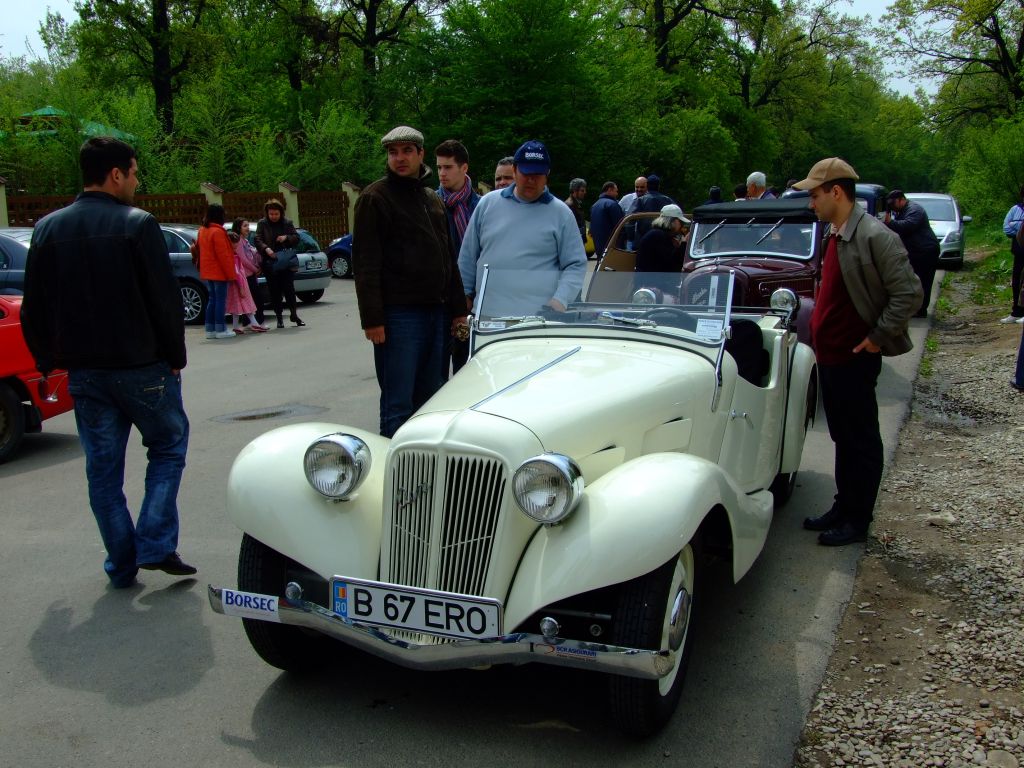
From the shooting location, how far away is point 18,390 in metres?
6.71

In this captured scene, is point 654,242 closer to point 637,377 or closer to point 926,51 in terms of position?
point 637,377

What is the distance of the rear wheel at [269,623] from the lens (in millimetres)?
3365

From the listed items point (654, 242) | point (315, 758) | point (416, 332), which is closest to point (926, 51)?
point (654, 242)

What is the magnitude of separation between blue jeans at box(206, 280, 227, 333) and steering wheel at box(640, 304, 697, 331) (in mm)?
9840

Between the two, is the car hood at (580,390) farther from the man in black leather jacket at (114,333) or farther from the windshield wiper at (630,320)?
the man in black leather jacket at (114,333)

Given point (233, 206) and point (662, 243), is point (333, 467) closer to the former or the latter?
point (662, 243)

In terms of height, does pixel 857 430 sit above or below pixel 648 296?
below

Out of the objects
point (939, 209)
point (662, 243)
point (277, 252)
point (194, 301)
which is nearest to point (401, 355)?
point (662, 243)

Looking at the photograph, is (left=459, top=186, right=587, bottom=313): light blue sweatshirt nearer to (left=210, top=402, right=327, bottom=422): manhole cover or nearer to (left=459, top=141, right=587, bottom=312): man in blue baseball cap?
(left=459, top=141, right=587, bottom=312): man in blue baseball cap

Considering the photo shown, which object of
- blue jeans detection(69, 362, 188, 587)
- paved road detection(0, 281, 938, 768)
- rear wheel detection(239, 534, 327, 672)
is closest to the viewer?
paved road detection(0, 281, 938, 768)

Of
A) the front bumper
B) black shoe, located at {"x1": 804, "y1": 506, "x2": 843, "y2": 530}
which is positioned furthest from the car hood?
black shoe, located at {"x1": 804, "y1": 506, "x2": 843, "y2": 530}

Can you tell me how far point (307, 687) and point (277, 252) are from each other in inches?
431

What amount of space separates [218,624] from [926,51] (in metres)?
39.1

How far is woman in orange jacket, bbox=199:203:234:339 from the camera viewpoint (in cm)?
1289
